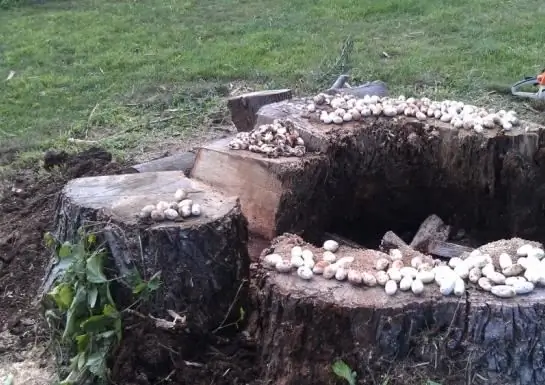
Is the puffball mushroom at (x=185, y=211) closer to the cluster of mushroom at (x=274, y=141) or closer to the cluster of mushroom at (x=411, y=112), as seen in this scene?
the cluster of mushroom at (x=274, y=141)

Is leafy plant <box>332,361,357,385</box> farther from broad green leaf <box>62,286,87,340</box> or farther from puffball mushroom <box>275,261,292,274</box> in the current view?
broad green leaf <box>62,286,87,340</box>

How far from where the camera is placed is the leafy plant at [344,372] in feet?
8.35

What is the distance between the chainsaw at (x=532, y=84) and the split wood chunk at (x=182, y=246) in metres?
2.85

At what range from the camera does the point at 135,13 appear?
9.17 meters

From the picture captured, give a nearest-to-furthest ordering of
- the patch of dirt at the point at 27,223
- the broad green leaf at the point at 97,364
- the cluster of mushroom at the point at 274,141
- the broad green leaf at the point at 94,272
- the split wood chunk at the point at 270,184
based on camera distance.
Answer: the broad green leaf at the point at 97,364, the broad green leaf at the point at 94,272, the split wood chunk at the point at 270,184, the cluster of mushroom at the point at 274,141, the patch of dirt at the point at 27,223

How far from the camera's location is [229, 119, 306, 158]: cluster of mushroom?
3.41 m

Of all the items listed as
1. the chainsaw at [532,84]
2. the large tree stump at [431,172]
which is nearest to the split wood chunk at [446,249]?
the large tree stump at [431,172]

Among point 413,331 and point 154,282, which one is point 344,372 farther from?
point 154,282

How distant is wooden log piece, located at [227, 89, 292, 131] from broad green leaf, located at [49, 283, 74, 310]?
6.24ft

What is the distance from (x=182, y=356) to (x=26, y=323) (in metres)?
0.91

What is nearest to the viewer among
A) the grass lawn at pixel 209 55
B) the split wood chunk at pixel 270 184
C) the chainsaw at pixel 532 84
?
the split wood chunk at pixel 270 184

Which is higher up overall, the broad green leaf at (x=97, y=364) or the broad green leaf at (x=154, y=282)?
the broad green leaf at (x=154, y=282)

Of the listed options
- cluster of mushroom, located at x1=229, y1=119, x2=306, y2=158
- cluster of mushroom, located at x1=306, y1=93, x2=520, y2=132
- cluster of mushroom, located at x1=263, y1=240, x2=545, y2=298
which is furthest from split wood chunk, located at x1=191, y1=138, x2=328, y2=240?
cluster of mushroom, located at x1=263, y1=240, x2=545, y2=298

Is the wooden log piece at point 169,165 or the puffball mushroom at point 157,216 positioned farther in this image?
the wooden log piece at point 169,165
